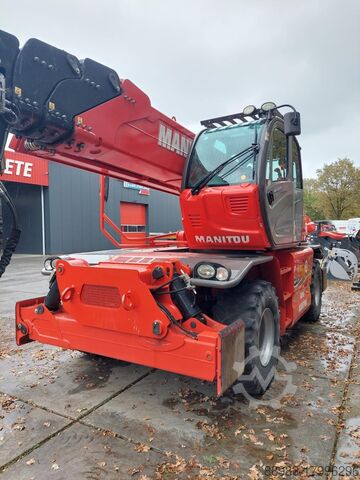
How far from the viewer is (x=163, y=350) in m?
3.17

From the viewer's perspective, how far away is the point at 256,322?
11.6 ft

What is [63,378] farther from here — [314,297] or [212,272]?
[314,297]

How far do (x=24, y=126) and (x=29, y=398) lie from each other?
258 centimetres

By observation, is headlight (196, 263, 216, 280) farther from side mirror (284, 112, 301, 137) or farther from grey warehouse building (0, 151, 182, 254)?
grey warehouse building (0, 151, 182, 254)

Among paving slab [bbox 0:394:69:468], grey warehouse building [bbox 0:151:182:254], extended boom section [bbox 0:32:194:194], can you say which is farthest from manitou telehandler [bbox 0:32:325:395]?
grey warehouse building [bbox 0:151:182:254]

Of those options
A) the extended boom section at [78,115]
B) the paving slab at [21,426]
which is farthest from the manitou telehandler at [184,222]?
the paving slab at [21,426]

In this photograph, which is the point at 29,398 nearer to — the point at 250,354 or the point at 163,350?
the point at 163,350

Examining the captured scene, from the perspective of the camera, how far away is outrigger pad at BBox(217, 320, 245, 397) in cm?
291

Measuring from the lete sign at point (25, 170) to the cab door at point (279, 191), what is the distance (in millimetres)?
16722

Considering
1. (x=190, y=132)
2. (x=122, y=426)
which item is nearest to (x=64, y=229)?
(x=190, y=132)

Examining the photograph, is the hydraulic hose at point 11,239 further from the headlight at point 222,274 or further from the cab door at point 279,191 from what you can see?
the cab door at point 279,191

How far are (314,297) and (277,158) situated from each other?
3115mm

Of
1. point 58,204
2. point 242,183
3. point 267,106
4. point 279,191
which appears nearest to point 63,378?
point 242,183

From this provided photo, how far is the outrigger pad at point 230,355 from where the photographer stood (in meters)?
2.91
